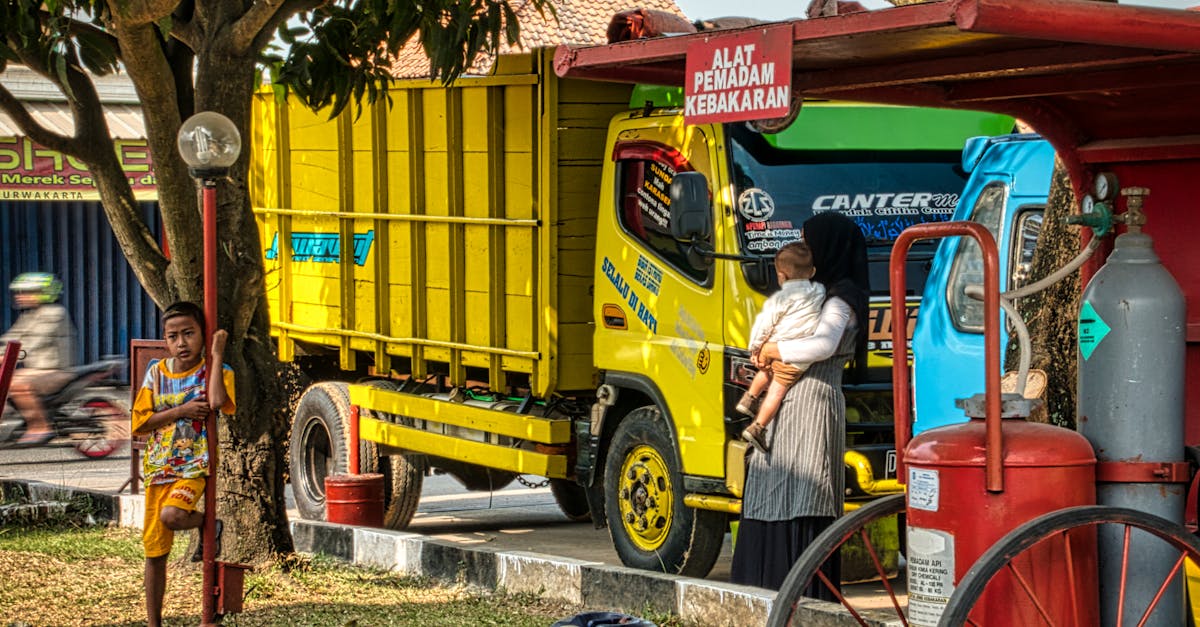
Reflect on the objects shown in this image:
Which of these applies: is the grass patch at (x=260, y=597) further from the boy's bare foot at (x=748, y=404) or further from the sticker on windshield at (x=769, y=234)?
the sticker on windshield at (x=769, y=234)

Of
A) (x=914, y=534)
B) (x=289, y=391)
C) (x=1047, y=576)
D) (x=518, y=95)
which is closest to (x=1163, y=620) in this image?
(x=1047, y=576)

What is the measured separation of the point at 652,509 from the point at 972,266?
6.90 feet

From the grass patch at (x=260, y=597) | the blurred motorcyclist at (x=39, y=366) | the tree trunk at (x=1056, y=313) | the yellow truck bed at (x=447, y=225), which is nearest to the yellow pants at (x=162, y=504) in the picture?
the grass patch at (x=260, y=597)

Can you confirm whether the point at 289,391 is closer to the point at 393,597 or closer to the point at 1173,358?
the point at 393,597

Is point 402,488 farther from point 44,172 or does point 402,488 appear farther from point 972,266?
point 44,172

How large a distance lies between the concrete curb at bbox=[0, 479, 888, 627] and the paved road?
52.0 inches

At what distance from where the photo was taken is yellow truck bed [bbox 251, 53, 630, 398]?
30.9 ft

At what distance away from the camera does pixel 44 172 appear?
21.8m

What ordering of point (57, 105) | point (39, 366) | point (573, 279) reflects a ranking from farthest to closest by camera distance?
point (57, 105)
point (39, 366)
point (573, 279)

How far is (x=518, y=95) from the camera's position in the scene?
9.56 m

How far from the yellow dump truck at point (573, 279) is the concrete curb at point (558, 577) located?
2.78ft

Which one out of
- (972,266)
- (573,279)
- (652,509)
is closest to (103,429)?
(573,279)

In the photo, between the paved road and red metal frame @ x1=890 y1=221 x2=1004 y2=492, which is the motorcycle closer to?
the paved road

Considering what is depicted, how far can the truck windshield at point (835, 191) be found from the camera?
27.7 feet
